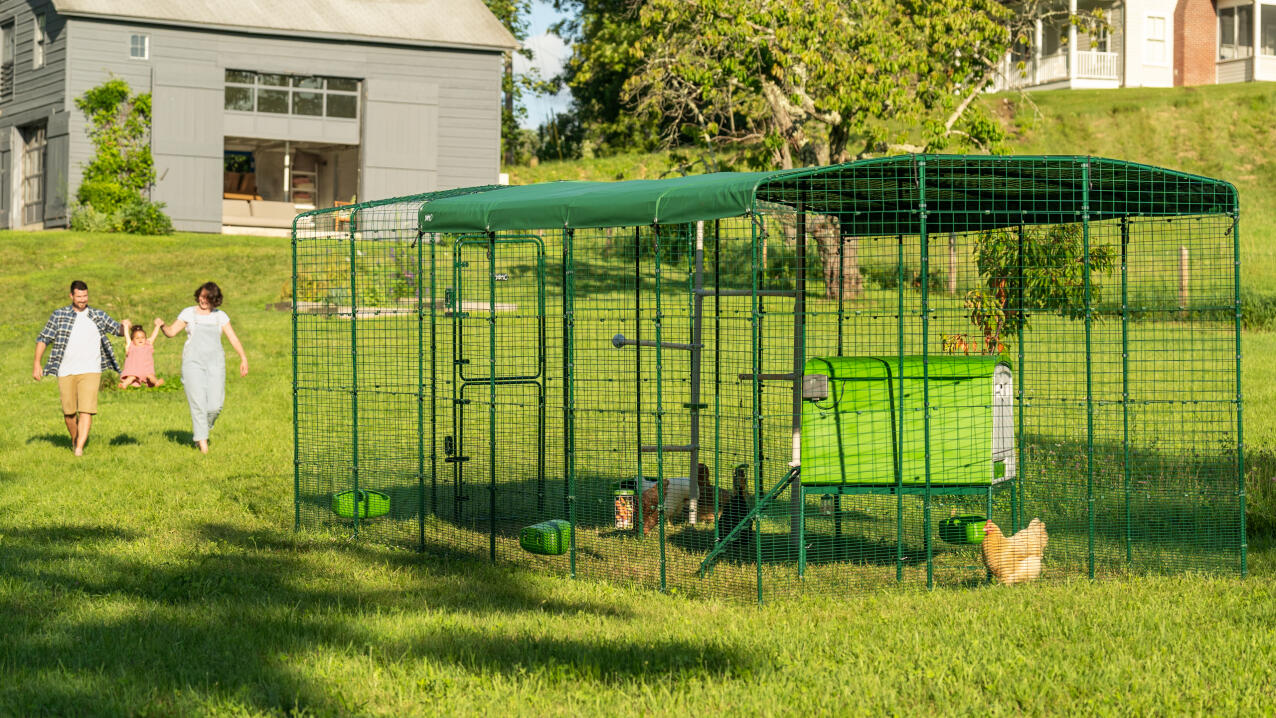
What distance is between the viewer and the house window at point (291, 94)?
3466cm

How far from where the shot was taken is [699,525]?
962 centimetres

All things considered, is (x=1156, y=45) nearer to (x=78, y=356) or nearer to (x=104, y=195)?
(x=104, y=195)

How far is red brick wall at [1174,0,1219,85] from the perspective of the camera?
43.6 m

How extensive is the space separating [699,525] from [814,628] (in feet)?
9.82

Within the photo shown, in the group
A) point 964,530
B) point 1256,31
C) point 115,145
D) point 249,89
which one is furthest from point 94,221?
point 1256,31

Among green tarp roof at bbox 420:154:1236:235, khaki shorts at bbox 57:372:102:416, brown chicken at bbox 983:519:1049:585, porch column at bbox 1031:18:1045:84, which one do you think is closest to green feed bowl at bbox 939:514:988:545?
brown chicken at bbox 983:519:1049:585

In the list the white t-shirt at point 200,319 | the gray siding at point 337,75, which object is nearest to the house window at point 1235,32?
the gray siding at point 337,75

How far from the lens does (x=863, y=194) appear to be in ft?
29.5

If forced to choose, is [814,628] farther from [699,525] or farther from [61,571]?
[61,571]

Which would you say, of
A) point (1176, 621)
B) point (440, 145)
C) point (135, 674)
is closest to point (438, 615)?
point (135, 674)

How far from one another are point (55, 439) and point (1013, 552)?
10.3 meters

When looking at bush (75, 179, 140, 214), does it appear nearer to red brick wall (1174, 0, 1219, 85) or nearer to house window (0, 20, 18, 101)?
house window (0, 20, 18, 101)

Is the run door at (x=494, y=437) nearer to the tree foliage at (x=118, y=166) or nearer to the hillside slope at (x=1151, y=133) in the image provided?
the tree foliage at (x=118, y=166)

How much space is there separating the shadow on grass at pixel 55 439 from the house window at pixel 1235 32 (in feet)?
135
